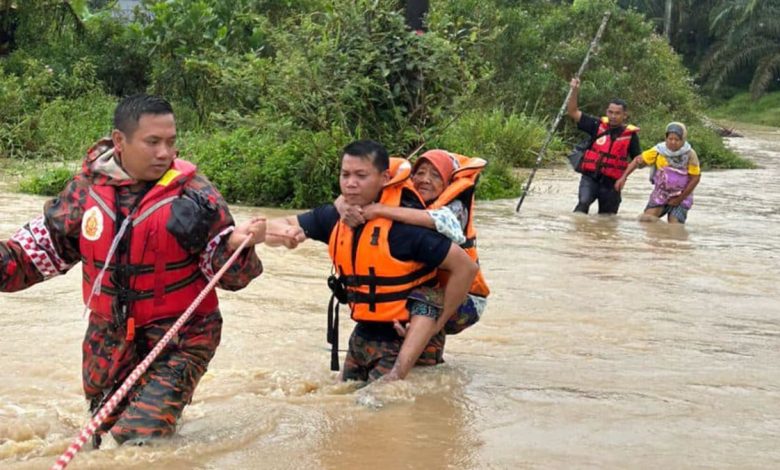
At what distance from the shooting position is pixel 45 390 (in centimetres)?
581

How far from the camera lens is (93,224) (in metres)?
4.31

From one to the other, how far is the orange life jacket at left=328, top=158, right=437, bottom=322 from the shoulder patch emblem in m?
1.41

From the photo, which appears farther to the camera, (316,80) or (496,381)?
(316,80)

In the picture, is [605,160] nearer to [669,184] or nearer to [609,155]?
[609,155]

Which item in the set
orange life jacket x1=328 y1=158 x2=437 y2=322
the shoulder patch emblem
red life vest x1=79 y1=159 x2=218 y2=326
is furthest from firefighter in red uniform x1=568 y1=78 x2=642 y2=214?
the shoulder patch emblem

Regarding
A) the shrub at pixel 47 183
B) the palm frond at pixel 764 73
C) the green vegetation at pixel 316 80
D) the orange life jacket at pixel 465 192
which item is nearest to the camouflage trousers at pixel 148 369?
the orange life jacket at pixel 465 192

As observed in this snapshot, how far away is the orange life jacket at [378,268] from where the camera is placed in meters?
5.37

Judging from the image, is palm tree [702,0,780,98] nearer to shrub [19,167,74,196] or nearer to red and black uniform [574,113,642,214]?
red and black uniform [574,113,642,214]

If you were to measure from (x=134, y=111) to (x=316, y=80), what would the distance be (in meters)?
8.14

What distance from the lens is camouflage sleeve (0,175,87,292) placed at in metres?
4.37

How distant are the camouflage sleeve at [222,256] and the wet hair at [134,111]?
0.29 m

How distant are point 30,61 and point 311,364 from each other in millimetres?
14780

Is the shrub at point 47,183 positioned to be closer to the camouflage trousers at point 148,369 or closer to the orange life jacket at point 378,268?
the orange life jacket at point 378,268

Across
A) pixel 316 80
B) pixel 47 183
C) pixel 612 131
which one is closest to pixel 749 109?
pixel 612 131
